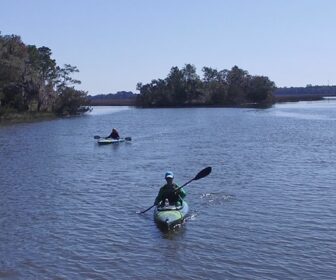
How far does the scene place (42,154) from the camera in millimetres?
39375

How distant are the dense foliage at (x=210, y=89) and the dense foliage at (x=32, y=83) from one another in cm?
5864


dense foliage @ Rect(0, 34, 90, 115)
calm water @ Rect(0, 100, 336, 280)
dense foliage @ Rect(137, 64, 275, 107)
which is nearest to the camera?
calm water @ Rect(0, 100, 336, 280)

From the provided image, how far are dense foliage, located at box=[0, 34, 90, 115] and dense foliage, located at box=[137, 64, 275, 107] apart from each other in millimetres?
58636

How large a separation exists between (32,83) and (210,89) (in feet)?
283

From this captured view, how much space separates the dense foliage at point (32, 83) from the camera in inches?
3135

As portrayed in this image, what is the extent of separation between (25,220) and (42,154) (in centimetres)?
2123

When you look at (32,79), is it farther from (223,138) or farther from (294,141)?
(294,141)

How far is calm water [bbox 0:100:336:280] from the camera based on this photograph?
1369cm

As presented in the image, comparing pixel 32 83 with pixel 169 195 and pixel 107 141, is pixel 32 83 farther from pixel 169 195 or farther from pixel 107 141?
pixel 169 195

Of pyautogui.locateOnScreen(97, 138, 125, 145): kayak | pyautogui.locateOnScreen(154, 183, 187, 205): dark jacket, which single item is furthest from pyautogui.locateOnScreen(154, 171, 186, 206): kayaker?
pyautogui.locateOnScreen(97, 138, 125, 145): kayak

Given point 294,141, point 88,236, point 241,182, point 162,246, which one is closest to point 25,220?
point 88,236

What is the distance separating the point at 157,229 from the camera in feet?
56.5

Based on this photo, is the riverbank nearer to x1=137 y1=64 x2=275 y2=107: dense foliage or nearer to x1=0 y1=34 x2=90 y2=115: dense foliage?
x1=0 y1=34 x2=90 y2=115: dense foliage

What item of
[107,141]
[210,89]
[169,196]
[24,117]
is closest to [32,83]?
[24,117]
